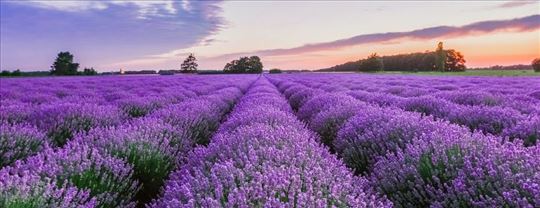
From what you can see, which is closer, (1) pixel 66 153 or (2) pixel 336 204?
(2) pixel 336 204

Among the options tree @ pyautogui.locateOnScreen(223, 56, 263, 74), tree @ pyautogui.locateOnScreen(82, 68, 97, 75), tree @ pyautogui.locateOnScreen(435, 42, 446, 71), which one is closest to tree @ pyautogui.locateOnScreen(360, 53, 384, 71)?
tree @ pyautogui.locateOnScreen(435, 42, 446, 71)

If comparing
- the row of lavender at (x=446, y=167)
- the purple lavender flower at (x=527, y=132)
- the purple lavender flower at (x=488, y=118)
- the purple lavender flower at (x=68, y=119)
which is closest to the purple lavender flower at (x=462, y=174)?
the row of lavender at (x=446, y=167)

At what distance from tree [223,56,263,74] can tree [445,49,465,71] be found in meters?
36.8

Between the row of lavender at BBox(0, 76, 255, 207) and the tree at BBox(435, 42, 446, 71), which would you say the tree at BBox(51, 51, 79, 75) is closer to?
the row of lavender at BBox(0, 76, 255, 207)

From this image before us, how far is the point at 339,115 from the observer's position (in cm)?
632

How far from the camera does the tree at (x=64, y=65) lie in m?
61.8

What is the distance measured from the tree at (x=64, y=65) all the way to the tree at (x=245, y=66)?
28.8 m

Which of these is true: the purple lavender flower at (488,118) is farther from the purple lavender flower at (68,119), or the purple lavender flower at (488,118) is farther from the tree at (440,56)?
the tree at (440,56)

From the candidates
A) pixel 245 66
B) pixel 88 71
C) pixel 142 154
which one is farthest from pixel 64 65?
pixel 142 154

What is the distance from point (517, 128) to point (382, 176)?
1.95 meters

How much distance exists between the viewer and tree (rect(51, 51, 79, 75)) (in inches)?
2435

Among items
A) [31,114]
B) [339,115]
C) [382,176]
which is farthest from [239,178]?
[31,114]

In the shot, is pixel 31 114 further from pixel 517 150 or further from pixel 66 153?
pixel 517 150

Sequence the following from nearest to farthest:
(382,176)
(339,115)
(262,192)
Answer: (262,192)
(382,176)
(339,115)
